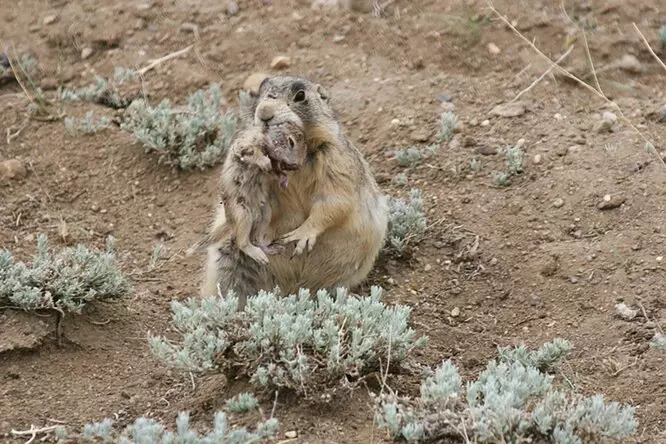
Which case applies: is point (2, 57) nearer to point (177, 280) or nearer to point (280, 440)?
point (177, 280)

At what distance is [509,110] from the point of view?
7.85m

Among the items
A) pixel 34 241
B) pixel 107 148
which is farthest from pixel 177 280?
pixel 107 148

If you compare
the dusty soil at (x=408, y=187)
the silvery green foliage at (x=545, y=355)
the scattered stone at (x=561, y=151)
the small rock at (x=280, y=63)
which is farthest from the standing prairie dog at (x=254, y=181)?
the small rock at (x=280, y=63)

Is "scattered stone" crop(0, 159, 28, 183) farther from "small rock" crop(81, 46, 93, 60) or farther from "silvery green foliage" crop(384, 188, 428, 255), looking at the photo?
"silvery green foliage" crop(384, 188, 428, 255)

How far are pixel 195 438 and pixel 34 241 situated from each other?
10.0ft

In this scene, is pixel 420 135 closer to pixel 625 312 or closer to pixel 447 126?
pixel 447 126

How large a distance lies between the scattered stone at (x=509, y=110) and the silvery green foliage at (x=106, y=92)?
9.12 feet

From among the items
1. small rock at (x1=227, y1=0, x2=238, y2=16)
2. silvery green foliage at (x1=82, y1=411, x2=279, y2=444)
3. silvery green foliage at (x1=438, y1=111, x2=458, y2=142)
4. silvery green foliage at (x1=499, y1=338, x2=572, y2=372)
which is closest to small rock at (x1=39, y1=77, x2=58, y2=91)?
small rock at (x1=227, y1=0, x2=238, y2=16)

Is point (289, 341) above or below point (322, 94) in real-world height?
below

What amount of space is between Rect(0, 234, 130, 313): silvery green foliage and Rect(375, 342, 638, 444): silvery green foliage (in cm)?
185

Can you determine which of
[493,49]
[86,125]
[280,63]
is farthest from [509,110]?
[86,125]

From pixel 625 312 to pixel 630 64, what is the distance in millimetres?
2876

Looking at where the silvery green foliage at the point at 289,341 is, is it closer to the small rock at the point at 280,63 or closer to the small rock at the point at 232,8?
the small rock at the point at 280,63

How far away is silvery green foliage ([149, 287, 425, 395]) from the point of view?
492 centimetres
